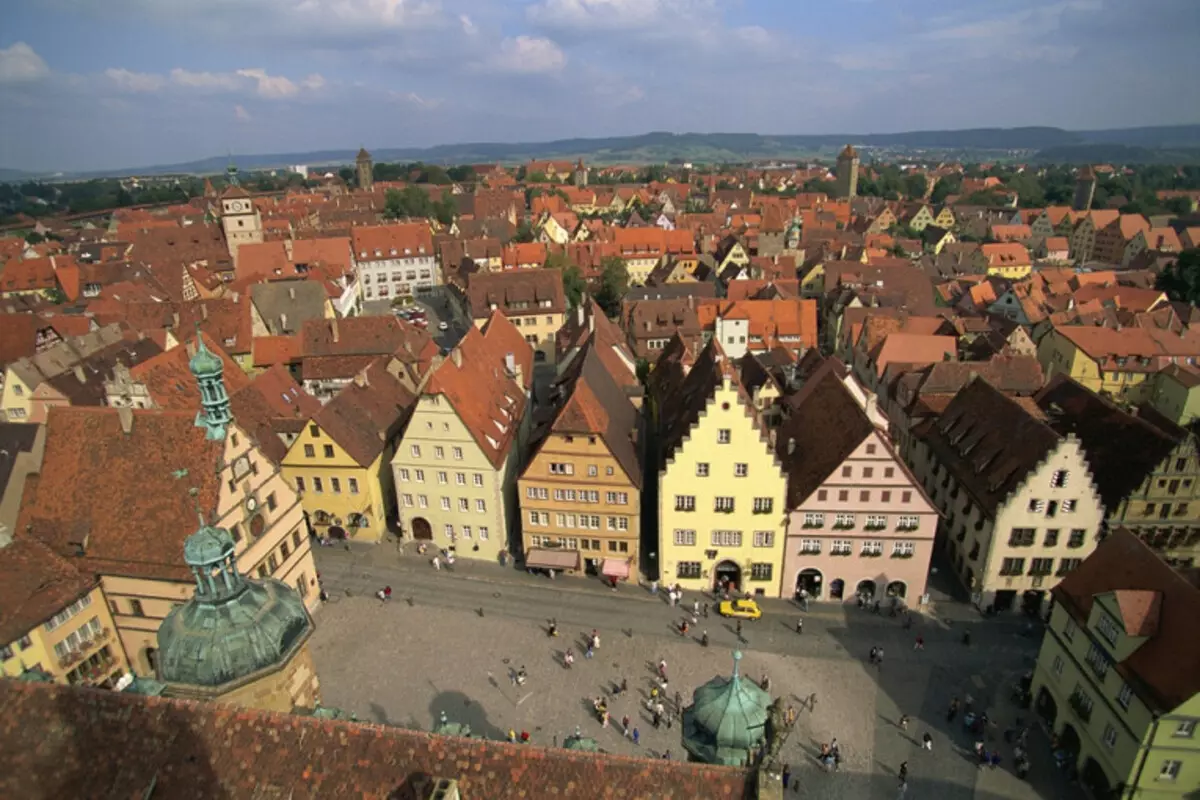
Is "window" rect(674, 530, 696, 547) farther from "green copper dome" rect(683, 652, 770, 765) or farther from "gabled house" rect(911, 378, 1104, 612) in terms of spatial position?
"green copper dome" rect(683, 652, 770, 765)

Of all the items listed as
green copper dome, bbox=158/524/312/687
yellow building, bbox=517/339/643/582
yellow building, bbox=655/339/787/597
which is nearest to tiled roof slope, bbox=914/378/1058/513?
yellow building, bbox=655/339/787/597

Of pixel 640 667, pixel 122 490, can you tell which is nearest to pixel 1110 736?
pixel 640 667

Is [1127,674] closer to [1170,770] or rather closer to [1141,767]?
[1141,767]

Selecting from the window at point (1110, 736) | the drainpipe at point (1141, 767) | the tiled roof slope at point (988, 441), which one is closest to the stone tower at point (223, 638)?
the drainpipe at point (1141, 767)

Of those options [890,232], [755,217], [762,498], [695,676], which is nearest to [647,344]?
[762,498]

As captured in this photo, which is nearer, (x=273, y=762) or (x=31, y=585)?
(x=273, y=762)

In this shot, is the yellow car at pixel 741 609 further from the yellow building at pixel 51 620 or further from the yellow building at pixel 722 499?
the yellow building at pixel 51 620
